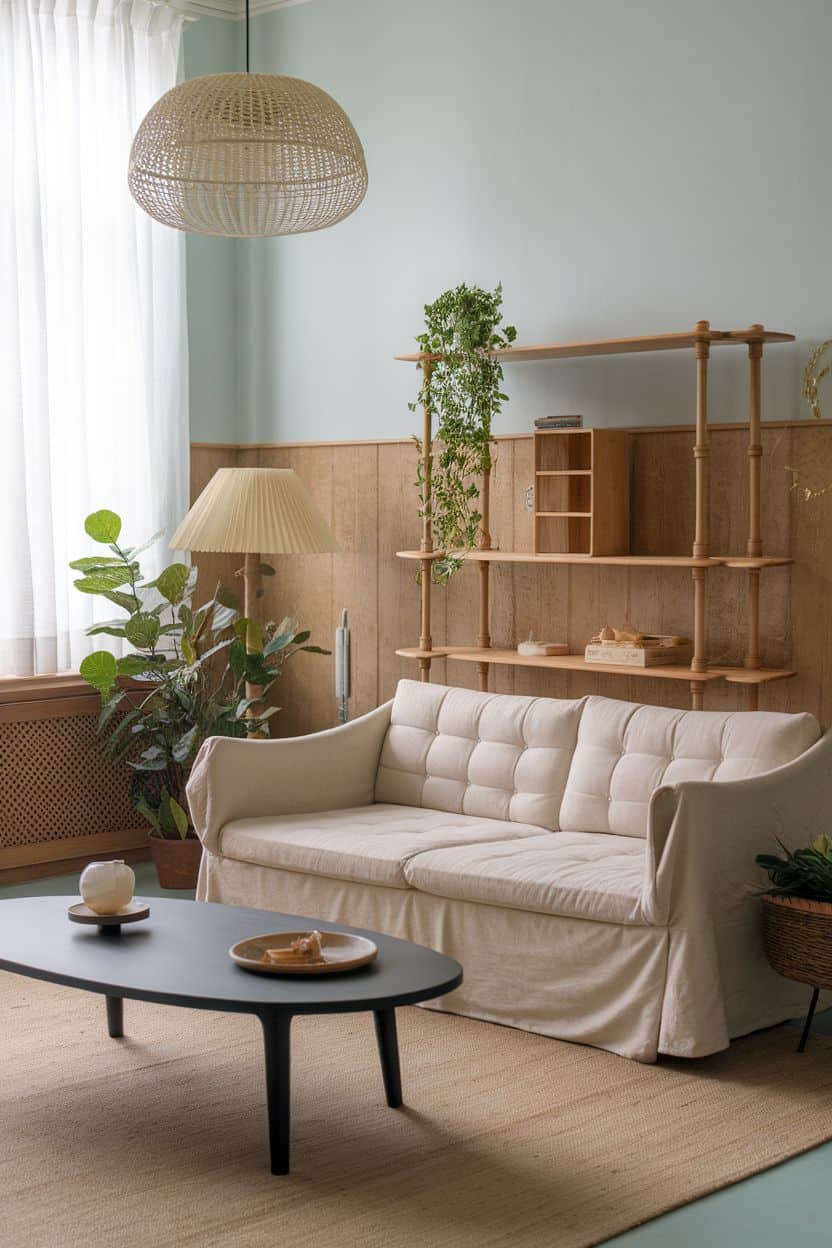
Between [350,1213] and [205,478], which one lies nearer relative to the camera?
[350,1213]

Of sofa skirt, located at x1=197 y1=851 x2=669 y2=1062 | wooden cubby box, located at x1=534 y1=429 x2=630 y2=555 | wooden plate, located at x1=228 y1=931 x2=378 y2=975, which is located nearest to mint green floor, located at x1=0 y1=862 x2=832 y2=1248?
sofa skirt, located at x1=197 y1=851 x2=669 y2=1062

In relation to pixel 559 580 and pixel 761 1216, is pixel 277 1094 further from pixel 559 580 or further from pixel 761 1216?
pixel 559 580

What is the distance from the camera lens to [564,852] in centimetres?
424

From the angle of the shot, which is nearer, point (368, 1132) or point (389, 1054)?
point (368, 1132)

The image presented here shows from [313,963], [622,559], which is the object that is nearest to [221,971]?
[313,963]

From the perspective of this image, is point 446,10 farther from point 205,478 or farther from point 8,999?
point 8,999

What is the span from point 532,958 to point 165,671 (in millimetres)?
2297

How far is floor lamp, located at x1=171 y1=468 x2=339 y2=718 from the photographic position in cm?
559

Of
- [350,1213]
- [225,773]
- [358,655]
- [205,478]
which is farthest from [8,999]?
[205,478]

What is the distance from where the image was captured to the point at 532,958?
401 cm

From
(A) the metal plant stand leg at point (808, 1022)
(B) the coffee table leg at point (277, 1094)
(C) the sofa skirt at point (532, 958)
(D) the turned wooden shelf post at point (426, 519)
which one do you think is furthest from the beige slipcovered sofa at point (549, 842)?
(B) the coffee table leg at point (277, 1094)

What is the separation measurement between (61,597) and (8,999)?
1.99 metres

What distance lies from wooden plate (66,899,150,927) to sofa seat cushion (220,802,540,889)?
2.59 feet

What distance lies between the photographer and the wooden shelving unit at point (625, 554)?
4.73 m
